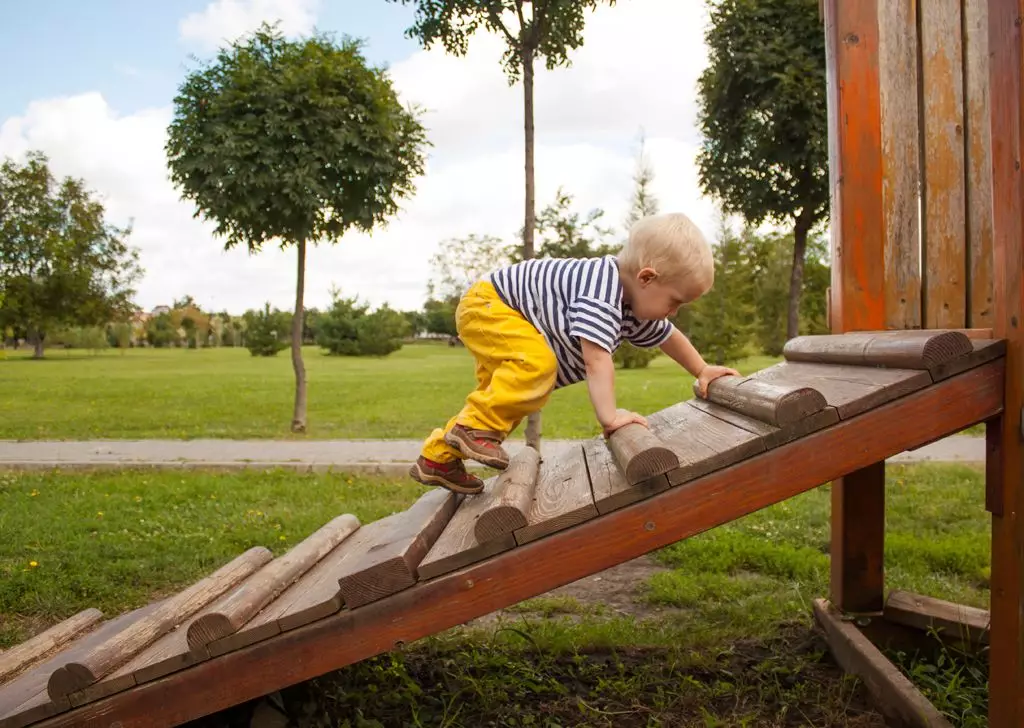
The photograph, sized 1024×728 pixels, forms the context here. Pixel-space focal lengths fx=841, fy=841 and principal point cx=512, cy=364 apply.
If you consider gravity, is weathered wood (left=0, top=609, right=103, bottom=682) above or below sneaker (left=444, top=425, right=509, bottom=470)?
below

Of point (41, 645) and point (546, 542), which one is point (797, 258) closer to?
point (546, 542)

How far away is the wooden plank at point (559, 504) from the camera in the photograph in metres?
2.34

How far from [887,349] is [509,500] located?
124 centimetres

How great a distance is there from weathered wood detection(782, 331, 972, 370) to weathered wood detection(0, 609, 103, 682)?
119 inches

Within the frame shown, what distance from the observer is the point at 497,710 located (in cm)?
300

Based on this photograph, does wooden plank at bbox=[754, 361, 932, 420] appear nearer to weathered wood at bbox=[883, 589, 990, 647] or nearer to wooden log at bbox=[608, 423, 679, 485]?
wooden log at bbox=[608, 423, 679, 485]

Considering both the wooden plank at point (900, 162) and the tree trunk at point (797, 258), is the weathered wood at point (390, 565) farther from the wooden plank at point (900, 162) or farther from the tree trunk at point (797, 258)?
the tree trunk at point (797, 258)

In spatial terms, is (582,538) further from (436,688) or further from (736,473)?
(436,688)

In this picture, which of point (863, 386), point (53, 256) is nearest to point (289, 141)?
point (863, 386)

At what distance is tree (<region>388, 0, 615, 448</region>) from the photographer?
6.69 m

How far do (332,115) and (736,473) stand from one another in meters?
8.57

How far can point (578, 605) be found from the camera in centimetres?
421

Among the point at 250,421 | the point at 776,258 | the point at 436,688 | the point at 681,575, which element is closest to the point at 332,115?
the point at 250,421

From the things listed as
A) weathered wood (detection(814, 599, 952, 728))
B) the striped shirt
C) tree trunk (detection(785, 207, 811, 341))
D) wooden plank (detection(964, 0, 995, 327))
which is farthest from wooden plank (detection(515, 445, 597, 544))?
tree trunk (detection(785, 207, 811, 341))
